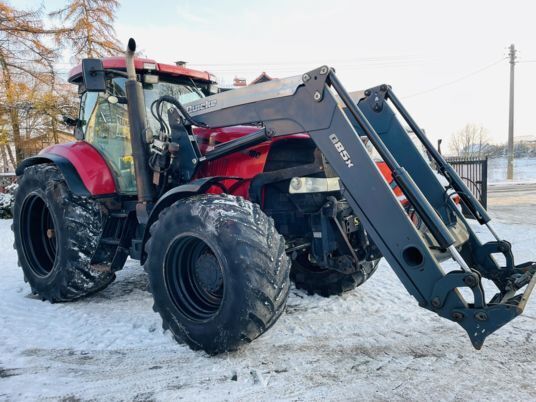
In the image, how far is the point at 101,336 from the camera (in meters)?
3.72

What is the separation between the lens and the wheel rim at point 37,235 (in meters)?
5.04

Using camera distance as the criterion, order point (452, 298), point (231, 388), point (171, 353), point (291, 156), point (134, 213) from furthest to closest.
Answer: point (134, 213), point (291, 156), point (171, 353), point (231, 388), point (452, 298)

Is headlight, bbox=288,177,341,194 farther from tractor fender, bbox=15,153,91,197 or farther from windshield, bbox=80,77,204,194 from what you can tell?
tractor fender, bbox=15,153,91,197

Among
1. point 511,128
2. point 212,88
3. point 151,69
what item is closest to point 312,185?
point 151,69

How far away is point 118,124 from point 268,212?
1.99 m

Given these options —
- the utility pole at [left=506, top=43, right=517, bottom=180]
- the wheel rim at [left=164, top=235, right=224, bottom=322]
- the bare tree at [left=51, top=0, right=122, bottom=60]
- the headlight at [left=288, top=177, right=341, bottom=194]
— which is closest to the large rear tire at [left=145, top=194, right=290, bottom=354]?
the wheel rim at [left=164, top=235, right=224, bottom=322]

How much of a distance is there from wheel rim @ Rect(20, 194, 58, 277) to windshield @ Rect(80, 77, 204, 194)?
3.45 feet

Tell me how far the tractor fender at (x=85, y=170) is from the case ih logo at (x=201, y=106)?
1293 mm

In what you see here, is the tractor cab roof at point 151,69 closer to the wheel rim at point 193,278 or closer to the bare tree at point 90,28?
the wheel rim at point 193,278

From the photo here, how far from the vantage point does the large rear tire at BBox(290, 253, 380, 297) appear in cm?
452

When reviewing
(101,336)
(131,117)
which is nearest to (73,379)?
(101,336)

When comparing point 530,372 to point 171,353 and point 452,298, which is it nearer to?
point 452,298

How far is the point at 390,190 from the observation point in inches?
107

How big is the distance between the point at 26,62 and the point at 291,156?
1538 cm
